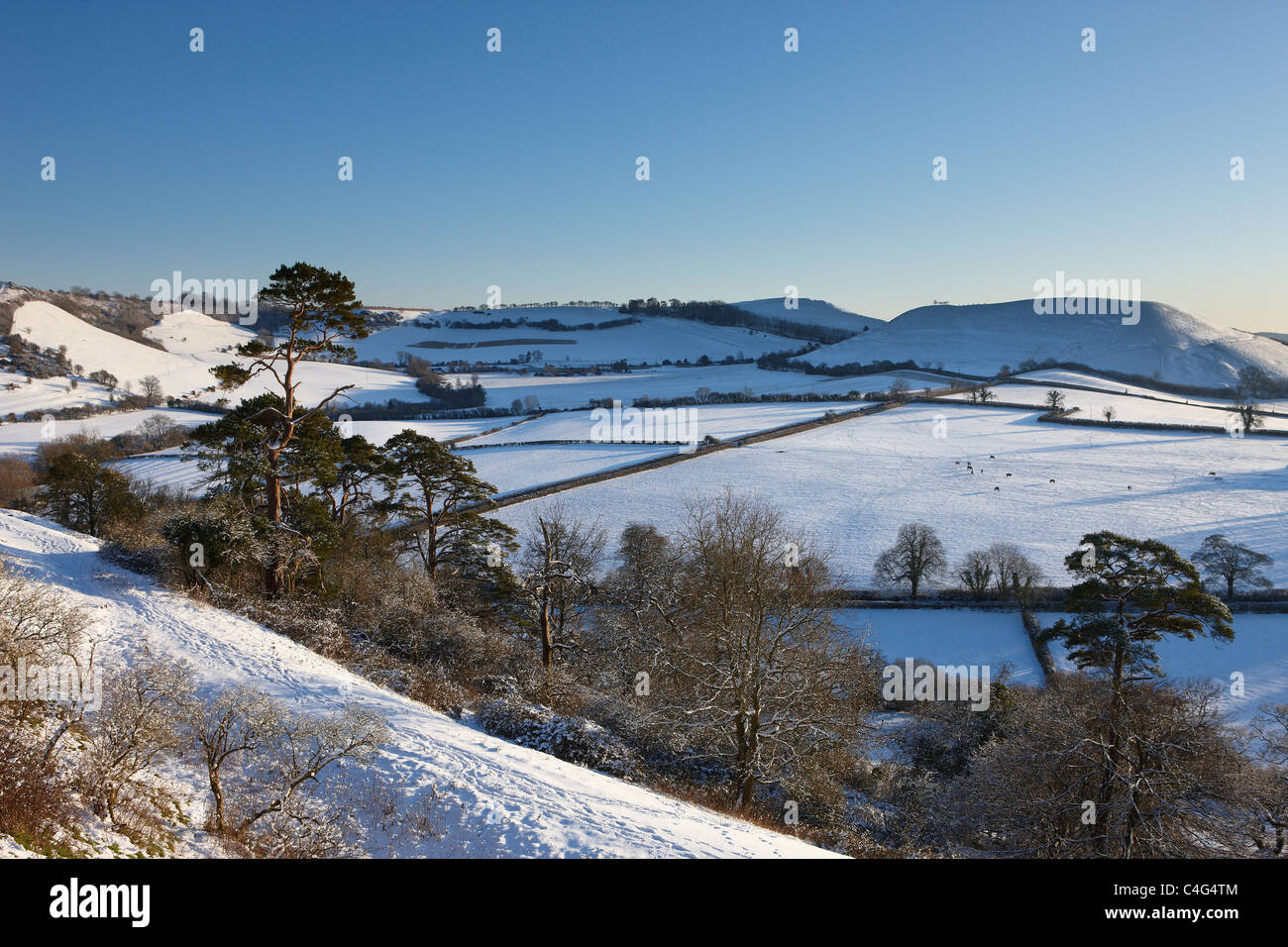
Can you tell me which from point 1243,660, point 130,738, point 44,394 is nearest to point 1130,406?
point 1243,660

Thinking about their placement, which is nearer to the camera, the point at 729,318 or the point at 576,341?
the point at 576,341

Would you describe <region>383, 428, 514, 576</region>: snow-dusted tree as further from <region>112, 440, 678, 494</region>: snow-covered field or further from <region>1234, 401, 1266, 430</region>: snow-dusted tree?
<region>1234, 401, 1266, 430</region>: snow-dusted tree

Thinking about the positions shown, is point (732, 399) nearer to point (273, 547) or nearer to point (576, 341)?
point (576, 341)

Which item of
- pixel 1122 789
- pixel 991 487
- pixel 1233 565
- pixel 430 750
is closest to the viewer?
pixel 430 750

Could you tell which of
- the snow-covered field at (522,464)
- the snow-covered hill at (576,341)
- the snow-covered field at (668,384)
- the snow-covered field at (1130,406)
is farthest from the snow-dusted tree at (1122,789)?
the snow-covered hill at (576,341)

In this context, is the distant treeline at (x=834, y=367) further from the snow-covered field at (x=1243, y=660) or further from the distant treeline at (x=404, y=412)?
the snow-covered field at (x=1243, y=660)
